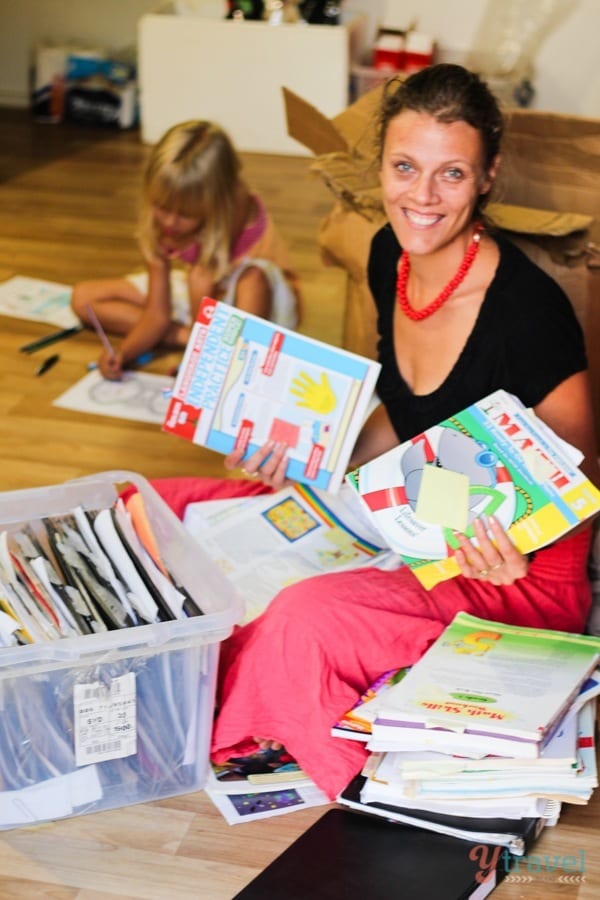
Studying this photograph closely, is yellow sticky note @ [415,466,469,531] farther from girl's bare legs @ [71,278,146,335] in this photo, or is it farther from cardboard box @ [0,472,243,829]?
girl's bare legs @ [71,278,146,335]

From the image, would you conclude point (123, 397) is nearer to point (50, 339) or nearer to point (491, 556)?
point (50, 339)

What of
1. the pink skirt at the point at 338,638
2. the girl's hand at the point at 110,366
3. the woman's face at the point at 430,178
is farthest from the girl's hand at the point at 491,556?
the girl's hand at the point at 110,366

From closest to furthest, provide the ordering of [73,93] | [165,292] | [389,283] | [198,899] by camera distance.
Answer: [198,899], [389,283], [165,292], [73,93]

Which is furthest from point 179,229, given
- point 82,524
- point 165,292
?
point 82,524

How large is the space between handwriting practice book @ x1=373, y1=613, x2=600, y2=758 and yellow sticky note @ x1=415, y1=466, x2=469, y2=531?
0.51 feet

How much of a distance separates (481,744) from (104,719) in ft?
1.33

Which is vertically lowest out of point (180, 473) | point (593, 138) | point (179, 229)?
point (180, 473)

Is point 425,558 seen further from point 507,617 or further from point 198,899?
point 198,899

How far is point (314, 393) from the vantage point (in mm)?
1552

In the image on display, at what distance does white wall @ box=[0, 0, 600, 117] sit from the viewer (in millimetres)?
4141

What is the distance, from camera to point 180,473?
85.5 inches

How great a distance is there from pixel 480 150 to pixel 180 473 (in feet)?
3.11

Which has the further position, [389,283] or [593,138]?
[593,138]

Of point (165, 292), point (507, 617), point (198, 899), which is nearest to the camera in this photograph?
point (198, 899)
